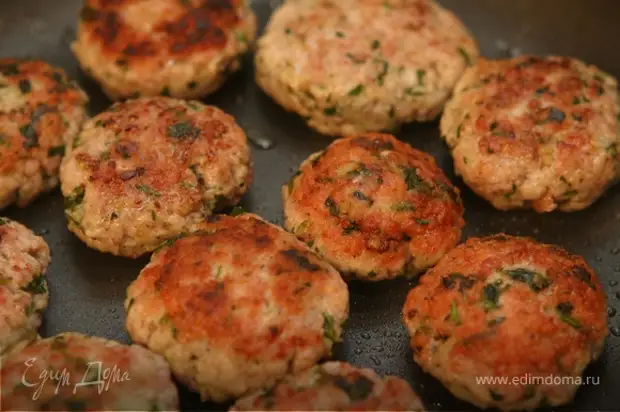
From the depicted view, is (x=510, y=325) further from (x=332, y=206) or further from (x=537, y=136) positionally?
(x=537, y=136)

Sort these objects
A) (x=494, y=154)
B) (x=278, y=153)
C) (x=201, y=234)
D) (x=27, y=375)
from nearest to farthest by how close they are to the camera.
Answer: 1. (x=27, y=375)
2. (x=201, y=234)
3. (x=494, y=154)
4. (x=278, y=153)

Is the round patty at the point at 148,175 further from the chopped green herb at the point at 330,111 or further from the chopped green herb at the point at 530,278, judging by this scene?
the chopped green herb at the point at 530,278

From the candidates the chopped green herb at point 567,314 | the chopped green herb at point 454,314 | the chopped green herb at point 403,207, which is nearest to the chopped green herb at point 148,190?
the chopped green herb at point 403,207

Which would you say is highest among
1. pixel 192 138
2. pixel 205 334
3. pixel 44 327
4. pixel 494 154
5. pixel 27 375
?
pixel 494 154

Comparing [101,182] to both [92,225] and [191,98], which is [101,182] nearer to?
[92,225]

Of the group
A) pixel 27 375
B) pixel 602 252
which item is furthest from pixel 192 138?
pixel 602 252

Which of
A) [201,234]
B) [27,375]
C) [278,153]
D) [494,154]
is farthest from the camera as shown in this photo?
[278,153]

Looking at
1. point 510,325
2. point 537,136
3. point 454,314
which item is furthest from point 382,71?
point 510,325
